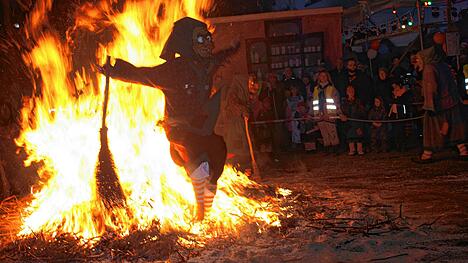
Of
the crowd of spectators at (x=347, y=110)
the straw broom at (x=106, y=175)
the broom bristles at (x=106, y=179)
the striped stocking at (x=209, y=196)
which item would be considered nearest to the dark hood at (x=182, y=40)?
the straw broom at (x=106, y=175)

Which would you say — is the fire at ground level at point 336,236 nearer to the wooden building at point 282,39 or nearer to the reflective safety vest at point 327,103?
the reflective safety vest at point 327,103

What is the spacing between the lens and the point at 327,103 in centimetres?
1082

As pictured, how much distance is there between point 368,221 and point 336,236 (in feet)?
1.87

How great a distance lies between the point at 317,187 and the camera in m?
7.34

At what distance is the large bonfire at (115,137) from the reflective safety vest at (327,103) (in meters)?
5.03

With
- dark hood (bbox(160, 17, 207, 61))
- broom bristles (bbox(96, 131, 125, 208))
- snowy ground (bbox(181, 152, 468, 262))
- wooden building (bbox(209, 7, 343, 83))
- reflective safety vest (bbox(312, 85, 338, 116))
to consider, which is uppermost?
wooden building (bbox(209, 7, 343, 83))

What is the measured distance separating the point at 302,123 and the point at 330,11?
4.67 metres

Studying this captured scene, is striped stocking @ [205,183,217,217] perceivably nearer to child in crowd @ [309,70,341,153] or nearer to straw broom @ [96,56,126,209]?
straw broom @ [96,56,126,209]

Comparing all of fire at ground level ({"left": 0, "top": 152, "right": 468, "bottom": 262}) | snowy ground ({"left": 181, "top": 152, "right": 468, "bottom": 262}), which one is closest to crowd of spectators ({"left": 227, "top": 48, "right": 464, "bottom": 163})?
snowy ground ({"left": 181, "top": 152, "right": 468, "bottom": 262})

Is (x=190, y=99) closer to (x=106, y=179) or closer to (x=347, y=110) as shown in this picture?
(x=106, y=179)

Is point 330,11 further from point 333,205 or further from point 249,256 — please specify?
point 249,256

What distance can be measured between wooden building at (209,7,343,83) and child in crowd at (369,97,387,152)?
4212mm

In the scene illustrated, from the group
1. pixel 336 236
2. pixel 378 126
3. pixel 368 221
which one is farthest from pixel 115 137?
pixel 378 126

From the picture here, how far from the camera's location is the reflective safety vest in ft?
35.2
